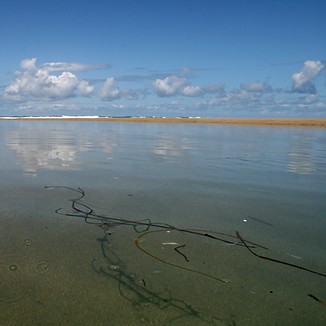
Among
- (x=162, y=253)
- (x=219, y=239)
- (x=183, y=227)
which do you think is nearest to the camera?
(x=162, y=253)

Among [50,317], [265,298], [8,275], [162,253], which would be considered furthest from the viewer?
[162,253]

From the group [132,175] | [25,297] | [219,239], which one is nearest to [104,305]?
[25,297]

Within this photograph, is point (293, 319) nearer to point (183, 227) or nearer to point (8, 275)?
point (183, 227)

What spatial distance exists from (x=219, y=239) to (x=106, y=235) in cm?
147

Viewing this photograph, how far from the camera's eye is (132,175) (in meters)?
8.72

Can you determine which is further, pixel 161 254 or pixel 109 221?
pixel 109 221

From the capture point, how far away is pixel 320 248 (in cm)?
414

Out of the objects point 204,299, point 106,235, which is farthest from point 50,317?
point 106,235

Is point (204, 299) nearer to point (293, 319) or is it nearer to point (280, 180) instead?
point (293, 319)

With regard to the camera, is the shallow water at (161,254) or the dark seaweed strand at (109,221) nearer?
the shallow water at (161,254)

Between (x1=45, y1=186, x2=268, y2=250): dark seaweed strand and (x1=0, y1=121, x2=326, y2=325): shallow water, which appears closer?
(x1=0, y1=121, x2=326, y2=325): shallow water

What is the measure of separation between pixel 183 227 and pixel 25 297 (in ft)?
7.89

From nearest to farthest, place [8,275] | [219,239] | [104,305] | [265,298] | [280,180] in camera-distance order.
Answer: [104,305] → [265,298] → [8,275] → [219,239] → [280,180]

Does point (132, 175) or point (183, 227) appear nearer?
point (183, 227)
